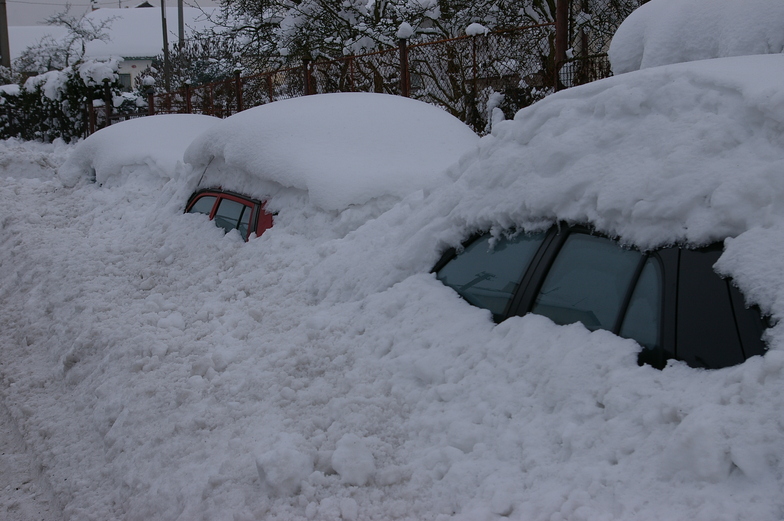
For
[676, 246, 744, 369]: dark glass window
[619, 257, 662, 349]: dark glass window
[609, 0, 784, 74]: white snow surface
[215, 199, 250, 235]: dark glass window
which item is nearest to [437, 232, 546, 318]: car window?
[619, 257, 662, 349]: dark glass window

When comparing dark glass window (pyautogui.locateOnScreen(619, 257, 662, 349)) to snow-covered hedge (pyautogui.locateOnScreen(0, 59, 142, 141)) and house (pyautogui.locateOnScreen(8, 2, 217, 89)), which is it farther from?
house (pyautogui.locateOnScreen(8, 2, 217, 89))

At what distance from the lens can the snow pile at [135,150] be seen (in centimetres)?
1058

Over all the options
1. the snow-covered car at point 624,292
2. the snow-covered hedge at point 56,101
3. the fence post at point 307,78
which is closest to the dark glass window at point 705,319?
the snow-covered car at point 624,292

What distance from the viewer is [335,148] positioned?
6504 millimetres

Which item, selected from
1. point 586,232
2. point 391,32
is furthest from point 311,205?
point 391,32

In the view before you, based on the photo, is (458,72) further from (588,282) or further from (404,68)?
(588,282)

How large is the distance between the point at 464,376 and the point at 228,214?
4075 millimetres

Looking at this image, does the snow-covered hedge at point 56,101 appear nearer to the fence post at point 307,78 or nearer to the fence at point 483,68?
the fence at point 483,68

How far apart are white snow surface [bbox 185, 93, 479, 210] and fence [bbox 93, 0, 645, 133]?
7.61 feet

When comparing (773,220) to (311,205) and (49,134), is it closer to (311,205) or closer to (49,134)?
(311,205)

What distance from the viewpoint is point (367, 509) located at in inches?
112

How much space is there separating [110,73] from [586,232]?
22498 millimetres

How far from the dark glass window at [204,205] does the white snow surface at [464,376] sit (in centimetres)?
190

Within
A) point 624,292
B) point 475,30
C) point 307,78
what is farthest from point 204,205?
point 307,78
